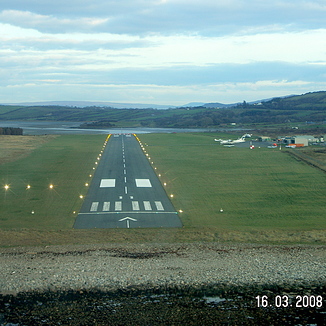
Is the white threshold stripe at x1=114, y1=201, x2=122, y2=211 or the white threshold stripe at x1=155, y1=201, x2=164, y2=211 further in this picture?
the white threshold stripe at x1=155, y1=201, x2=164, y2=211

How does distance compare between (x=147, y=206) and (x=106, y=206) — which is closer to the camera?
(x=106, y=206)

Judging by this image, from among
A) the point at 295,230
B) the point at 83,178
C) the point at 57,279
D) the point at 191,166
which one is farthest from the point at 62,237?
the point at 191,166

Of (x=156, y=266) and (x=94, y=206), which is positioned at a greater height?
(x=94, y=206)

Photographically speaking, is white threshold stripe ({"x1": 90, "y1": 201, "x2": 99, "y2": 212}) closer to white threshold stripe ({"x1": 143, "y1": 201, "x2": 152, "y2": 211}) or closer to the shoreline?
white threshold stripe ({"x1": 143, "y1": 201, "x2": 152, "y2": 211})

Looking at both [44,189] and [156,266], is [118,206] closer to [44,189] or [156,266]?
[44,189]

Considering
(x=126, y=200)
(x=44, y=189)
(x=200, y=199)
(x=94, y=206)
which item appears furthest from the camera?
(x=44, y=189)

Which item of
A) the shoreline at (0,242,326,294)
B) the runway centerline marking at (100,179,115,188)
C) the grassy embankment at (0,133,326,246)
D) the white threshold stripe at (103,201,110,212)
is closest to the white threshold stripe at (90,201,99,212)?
the white threshold stripe at (103,201,110,212)

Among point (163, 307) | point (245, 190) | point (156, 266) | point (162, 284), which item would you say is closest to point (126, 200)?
point (245, 190)
